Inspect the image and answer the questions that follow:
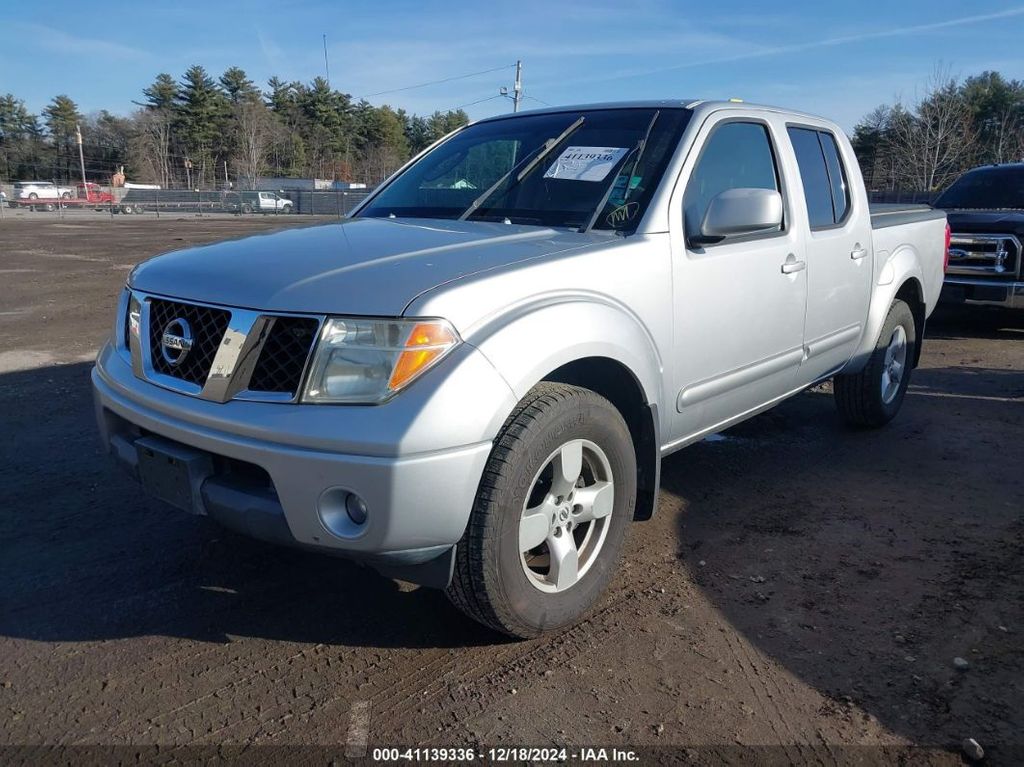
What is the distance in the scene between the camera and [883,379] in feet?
17.5

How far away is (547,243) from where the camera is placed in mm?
2965

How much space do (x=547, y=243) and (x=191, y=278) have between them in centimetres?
124

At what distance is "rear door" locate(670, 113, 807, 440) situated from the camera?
3332mm

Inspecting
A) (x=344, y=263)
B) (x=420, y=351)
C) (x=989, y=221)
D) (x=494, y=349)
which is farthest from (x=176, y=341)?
(x=989, y=221)

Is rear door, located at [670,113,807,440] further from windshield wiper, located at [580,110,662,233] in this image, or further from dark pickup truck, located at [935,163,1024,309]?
dark pickup truck, located at [935,163,1024,309]

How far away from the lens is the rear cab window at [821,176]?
4348mm

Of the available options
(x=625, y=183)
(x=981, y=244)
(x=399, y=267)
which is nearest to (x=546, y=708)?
(x=399, y=267)

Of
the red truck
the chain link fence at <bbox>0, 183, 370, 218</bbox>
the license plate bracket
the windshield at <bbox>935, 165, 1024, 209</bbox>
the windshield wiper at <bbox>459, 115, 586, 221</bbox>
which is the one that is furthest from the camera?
the red truck

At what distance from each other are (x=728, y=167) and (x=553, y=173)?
33.5 inches

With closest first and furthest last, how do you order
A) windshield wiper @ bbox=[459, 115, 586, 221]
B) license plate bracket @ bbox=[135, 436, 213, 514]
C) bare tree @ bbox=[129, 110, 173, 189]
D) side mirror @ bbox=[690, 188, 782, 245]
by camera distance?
license plate bracket @ bbox=[135, 436, 213, 514] < side mirror @ bbox=[690, 188, 782, 245] < windshield wiper @ bbox=[459, 115, 586, 221] < bare tree @ bbox=[129, 110, 173, 189]

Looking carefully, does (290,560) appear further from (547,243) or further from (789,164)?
(789,164)

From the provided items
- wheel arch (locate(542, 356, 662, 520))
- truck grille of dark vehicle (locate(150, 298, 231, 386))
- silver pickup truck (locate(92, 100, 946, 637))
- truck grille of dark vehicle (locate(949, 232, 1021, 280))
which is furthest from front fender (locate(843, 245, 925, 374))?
truck grille of dark vehicle (locate(949, 232, 1021, 280))

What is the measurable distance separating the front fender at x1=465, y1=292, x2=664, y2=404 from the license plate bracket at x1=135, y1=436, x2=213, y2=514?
3.11ft

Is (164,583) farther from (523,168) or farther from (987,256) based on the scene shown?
(987,256)
